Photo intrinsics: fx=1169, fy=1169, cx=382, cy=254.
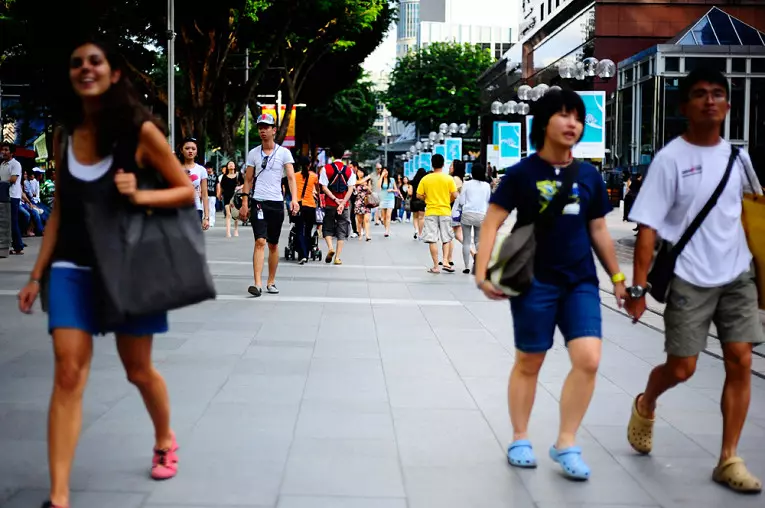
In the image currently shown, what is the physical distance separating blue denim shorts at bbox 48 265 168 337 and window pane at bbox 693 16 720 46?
41762 millimetres

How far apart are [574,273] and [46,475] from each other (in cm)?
234

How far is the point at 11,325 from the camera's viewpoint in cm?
955

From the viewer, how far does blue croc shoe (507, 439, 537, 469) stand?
5.07m

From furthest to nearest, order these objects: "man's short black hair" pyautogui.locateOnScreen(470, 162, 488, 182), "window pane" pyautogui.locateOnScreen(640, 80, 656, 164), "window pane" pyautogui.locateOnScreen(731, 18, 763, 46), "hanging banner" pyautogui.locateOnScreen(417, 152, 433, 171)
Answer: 1. "hanging banner" pyautogui.locateOnScreen(417, 152, 433, 171)
2. "window pane" pyautogui.locateOnScreen(640, 80, 656, 164)
3. "window pane" pyautogui.locateOnScreen(731, 18, 763, 46)
4. "man's short black hair" pyautogui.locateOnScreen(470, 162, 488, 182)

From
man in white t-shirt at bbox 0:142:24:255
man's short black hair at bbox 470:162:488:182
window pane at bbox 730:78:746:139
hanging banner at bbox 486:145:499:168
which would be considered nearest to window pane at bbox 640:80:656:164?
window pane at bbox 730:78:746:139

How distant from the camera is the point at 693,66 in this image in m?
39.6

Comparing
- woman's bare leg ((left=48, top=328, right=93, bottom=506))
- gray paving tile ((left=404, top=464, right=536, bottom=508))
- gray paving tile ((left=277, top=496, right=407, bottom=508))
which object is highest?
woman's bare leg ((left=48, top=328, right=93, bottom=506))

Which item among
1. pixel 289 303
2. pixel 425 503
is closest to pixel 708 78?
A: pixel 425 503

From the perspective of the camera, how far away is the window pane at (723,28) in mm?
43406

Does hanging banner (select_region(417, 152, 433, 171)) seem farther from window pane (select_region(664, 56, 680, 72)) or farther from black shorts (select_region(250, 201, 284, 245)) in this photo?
black shorts (select_region(250, 201, 284, 245))

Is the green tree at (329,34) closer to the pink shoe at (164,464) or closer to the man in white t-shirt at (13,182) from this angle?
the man in white t-shirt at (13,182)

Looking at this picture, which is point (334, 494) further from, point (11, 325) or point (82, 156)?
point (11, 325)

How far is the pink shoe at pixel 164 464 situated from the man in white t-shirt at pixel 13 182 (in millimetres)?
14355

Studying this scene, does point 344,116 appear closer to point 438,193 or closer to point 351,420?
point 438,193
